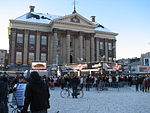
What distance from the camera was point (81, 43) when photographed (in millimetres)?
55719

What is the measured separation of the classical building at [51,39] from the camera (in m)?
52.7

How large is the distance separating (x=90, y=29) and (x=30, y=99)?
5416cm

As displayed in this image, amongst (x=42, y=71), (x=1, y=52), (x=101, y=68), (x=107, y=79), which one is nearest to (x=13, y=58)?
(x=42, y=71)

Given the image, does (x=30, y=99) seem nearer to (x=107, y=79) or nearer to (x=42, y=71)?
(x=107, y=79)

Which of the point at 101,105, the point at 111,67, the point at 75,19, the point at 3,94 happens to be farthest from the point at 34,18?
the point at 3,94

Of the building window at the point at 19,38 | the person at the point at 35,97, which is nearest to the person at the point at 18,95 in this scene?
the person at the point at 35,97

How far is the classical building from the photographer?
52.7 metres

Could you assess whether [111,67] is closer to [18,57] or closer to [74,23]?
[74,23]

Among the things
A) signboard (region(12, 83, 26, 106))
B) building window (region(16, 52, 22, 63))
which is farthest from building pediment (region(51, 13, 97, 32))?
signboard (region(12, 83, 26, 106))

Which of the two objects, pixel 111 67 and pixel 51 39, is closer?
pixel 111 67

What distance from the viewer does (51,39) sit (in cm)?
5572

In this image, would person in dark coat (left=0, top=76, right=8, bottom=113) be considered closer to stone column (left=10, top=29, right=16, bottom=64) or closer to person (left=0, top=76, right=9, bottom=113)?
person (left=0, top=76, right=9, bottom=113)

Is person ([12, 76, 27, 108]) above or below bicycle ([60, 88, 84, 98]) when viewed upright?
above

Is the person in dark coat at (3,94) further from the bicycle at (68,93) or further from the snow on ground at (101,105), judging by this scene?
the bicycle at (68,93)
